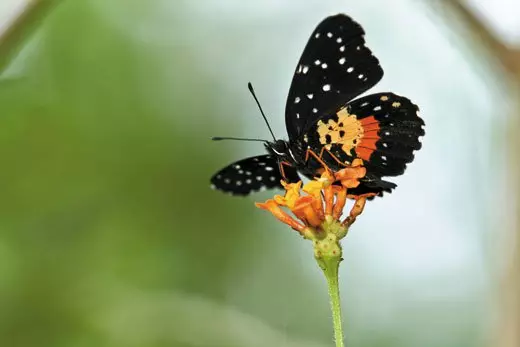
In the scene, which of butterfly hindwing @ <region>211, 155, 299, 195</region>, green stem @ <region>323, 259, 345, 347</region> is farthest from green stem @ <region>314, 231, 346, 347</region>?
butterfly hindwing @ <region>211, 155, 299, 195</region>

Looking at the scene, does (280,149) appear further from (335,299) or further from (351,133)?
(335,299)

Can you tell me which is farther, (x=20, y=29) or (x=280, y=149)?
(x=20, y=29)

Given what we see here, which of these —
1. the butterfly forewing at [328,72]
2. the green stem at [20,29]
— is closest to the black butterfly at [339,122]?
the butterfly forewing at [328,72]

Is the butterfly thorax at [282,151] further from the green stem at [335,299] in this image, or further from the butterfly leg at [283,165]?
the green stem at [335,299]

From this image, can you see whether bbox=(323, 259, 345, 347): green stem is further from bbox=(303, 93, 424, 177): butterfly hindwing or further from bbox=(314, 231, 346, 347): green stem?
bbox=(303, 93, 424, 177): butterfly hindwing

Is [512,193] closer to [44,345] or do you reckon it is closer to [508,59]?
[508,59]

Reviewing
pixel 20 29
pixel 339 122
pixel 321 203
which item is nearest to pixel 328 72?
pixel 339 122
